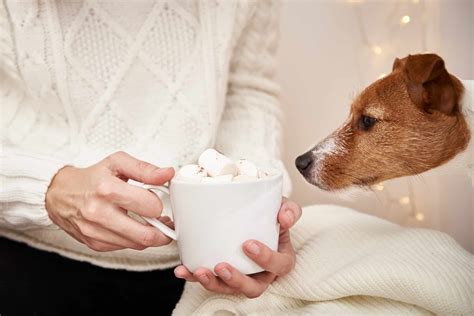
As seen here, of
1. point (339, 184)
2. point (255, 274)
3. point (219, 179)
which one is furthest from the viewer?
point (339, 184)

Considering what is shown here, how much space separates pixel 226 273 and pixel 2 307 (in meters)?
0.40

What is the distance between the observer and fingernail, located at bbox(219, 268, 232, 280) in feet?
1.92

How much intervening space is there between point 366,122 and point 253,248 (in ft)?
0.99

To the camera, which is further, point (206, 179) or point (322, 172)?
point (322, 172)

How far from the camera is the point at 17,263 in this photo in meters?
0.84

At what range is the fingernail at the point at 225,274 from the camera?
1.92ft

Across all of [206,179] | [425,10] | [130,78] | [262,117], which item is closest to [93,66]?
[130,78]

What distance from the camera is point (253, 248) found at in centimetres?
58

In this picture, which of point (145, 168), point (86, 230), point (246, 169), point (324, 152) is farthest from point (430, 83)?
point (86, 230)

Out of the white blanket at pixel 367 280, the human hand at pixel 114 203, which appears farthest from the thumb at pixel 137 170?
the white blanket at pixel 367 280

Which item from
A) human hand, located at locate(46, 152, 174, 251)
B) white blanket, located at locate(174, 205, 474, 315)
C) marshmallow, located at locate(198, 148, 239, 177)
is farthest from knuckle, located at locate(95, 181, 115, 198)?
white blanket, located at locate(174, 205, 474, 315)

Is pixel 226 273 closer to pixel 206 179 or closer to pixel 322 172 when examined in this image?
pixel 206 179

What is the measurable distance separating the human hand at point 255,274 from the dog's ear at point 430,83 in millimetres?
242

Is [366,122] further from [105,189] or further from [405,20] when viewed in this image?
[105,189]
